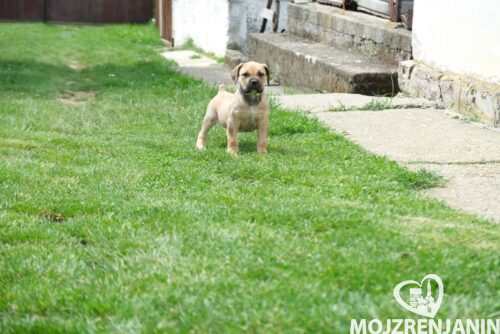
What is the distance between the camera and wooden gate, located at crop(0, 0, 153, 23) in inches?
1033

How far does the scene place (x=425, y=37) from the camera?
32.2 feet

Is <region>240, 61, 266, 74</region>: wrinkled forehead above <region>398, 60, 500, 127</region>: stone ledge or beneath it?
above

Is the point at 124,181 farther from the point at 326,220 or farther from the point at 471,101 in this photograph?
the point at 471,101

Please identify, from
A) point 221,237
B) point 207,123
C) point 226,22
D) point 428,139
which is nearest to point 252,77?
point 207,123

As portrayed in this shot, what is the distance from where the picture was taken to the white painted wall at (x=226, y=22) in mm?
16078

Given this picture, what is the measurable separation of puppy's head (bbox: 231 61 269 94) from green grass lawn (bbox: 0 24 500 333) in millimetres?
502

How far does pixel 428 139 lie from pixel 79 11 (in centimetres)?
2022

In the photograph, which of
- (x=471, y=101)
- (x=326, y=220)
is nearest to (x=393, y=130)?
(x=471, y=101)

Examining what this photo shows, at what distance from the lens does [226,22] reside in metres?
16.2

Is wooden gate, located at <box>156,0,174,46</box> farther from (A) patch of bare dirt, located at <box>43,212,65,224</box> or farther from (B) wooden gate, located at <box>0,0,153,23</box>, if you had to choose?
(A) patch of bare dirt, located at <box>43,212,65,224</box>

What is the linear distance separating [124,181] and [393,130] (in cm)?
263

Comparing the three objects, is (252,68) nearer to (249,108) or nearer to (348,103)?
(249,108)

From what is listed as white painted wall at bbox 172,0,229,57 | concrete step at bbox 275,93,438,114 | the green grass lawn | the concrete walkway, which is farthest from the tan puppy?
white painted wall at bbox 172,0,229,57

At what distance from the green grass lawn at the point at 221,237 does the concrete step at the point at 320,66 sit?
2104mm
